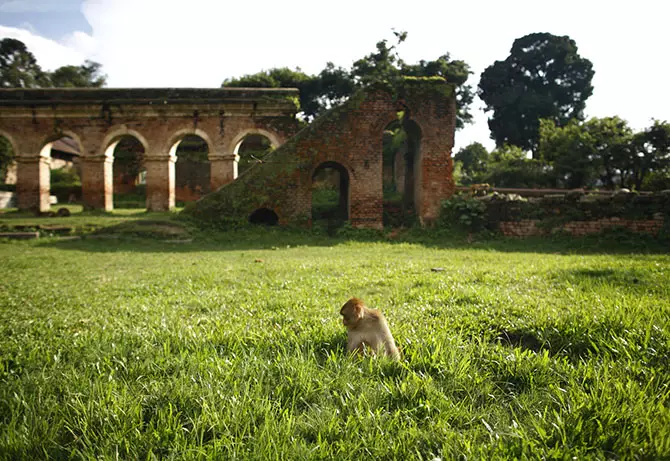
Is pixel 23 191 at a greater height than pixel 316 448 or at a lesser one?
greater

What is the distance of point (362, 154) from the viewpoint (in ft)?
45.0

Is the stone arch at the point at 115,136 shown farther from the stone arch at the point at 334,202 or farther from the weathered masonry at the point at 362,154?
the stone arch at the point at 334,202

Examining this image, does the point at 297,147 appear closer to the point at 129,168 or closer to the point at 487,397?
the point at 487,397

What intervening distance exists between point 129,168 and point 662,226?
103 ft

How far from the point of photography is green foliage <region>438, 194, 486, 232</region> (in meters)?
12.1

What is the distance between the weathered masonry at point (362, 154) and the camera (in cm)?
1354

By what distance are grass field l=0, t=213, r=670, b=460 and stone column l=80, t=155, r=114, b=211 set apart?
16.3 m

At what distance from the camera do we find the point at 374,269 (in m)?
5.77

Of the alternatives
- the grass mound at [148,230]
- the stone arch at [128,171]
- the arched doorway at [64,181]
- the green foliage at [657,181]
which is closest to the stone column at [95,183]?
the grass mound at [148,230]

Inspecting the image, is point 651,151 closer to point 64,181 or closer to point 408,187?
point 408,187

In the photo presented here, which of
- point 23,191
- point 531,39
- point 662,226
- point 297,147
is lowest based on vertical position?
point 662,226

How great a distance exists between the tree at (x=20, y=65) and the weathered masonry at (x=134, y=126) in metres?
24.9

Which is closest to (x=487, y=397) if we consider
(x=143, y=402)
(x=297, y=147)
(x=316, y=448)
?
(x=316, y=448)

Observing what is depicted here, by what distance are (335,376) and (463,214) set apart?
11.6 metres
